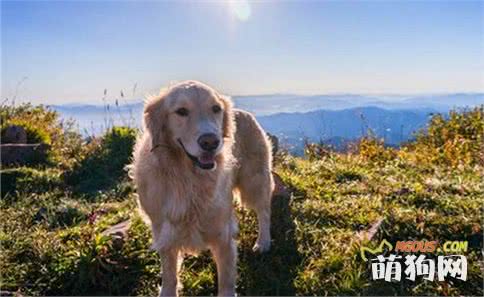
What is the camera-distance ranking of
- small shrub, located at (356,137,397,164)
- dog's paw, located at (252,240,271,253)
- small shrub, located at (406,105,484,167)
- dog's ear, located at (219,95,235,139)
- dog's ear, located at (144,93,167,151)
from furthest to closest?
small shrub, located at (356,137,397,164), small shrub, located at (406,105,484,167), dog's paw, located at (252,240,271,253), dog's ear, located at (219,95,235,139), dog's ear, located at (144,93,167,151)

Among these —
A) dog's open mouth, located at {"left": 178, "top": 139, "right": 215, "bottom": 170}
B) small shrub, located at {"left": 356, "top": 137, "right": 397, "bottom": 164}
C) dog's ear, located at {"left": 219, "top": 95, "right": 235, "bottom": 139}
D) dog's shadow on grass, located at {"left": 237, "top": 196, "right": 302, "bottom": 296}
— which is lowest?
dog's shadow on grass, located at {"left": 237, "top": 196, "right": 302, "bottom": 296}

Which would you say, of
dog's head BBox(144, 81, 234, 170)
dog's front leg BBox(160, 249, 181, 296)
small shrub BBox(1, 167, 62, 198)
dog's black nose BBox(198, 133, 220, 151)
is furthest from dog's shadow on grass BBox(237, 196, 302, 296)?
small shrub BBox(1, 167, 62, 198)

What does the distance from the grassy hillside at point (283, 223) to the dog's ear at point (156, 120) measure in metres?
1.27

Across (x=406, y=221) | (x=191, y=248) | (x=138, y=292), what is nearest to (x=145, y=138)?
(x=191, y=248)

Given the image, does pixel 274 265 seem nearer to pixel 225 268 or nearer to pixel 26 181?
pixel 225 268

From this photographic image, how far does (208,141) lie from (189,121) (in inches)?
10.1

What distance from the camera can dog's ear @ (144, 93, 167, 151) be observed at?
3.80m

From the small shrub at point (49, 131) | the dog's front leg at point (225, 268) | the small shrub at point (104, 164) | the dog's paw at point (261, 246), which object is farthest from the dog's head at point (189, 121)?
the small shrub at point (49, 131)

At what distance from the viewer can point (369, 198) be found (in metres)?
6.20

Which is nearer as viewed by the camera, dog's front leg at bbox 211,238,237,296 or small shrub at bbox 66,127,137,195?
dog's front leg at bbox 211,238,237,296

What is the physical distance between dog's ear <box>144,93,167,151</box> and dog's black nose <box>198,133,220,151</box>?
43 centimetres

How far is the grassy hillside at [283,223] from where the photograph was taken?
13.9ft

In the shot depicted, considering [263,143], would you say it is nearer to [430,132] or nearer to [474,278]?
[474,278]

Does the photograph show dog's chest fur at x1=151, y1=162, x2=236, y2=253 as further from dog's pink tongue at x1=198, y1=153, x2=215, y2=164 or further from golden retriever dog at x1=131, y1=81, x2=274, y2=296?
dog's pink tongue at x1=198, y1=153, x2=215, y2=164
